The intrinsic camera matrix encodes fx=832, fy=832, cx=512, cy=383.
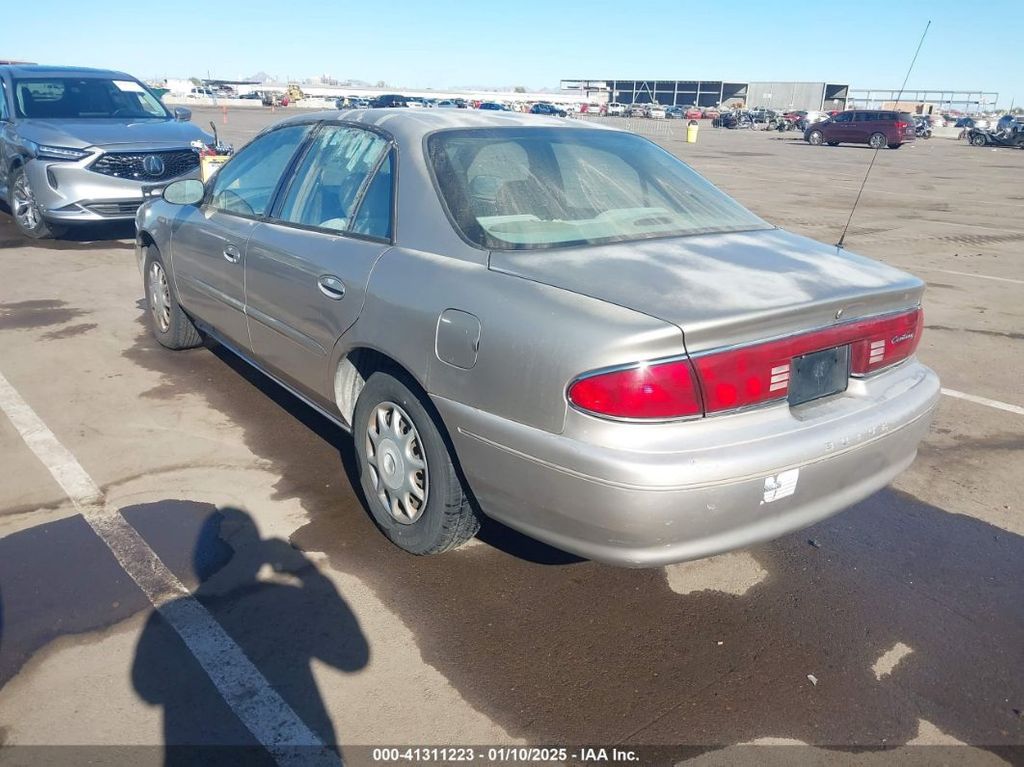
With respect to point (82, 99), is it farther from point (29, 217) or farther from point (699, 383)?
point (699, 383)

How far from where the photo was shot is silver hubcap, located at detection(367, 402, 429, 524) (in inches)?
125

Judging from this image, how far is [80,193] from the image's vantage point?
888 cm

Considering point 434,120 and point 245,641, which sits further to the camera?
point 434,120

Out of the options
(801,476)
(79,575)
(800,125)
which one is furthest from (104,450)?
(800,125)

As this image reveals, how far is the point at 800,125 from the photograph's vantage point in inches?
2279

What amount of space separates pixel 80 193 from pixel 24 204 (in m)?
1.17

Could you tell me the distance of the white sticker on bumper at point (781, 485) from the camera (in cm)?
255

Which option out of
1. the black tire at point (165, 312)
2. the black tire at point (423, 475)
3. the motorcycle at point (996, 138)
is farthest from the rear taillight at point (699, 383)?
the motorcycle at point (996, 138)

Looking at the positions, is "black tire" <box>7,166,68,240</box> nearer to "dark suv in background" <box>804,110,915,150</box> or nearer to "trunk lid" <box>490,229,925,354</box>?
"trunk lid" <box>490,229,925,354</box>

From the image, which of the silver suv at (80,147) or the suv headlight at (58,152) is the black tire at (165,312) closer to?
the silver suv at (80,147)

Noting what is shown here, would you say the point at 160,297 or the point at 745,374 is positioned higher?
the point at 745,374

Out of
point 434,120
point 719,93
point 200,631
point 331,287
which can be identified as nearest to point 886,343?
point 434,120

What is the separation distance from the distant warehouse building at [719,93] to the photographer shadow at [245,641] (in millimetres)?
93899

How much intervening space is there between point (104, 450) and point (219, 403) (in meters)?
0.79
